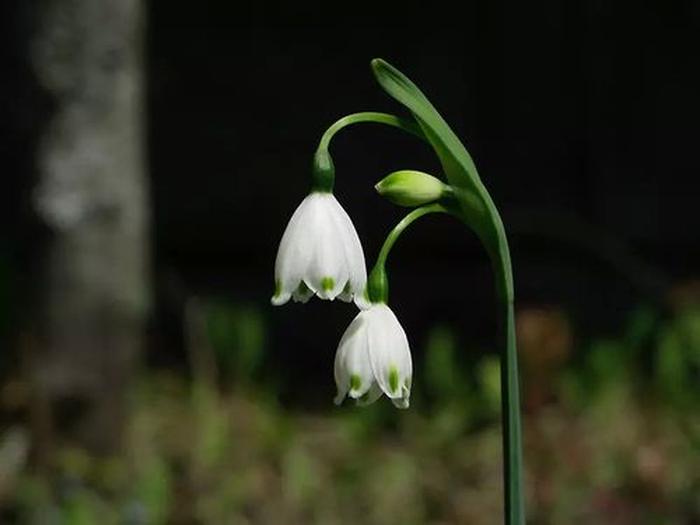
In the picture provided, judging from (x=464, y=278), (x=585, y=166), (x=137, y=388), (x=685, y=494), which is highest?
(x=585, y=166)

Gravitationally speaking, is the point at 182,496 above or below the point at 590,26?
below

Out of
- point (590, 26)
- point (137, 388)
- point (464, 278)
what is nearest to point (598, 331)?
point (464, 278)

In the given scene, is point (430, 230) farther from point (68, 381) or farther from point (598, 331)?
point (68, 381)

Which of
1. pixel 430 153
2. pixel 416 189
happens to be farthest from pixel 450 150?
pixel 430 153

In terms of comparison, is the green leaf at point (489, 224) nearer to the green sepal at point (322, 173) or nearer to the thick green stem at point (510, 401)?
the thick green stem at point (510, 401)

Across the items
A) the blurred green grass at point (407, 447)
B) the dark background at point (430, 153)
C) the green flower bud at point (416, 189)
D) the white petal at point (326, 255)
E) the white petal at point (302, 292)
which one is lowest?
the blurred green grass at point (407, 447)

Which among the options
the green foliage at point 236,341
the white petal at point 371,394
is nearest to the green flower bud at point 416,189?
the white petal at point 371,394

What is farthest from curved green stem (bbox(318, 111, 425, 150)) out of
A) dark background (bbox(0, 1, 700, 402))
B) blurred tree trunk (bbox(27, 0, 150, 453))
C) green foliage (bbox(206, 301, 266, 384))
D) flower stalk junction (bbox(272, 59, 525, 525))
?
dark background (bbox(0, 1, 700, 402))

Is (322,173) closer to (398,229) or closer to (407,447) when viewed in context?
(398,229)
